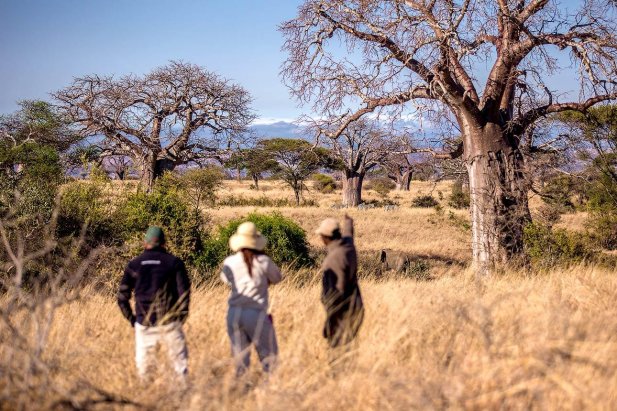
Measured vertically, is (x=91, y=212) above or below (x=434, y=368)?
above

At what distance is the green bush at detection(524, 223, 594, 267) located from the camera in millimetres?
11969

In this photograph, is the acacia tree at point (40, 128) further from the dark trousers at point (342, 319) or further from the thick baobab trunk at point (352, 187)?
the dark trousers at point (342, 319)

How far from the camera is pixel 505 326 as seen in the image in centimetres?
526

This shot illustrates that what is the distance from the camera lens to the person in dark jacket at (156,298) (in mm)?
4761

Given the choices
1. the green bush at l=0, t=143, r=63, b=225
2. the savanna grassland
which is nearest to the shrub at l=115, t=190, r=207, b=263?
the green bush at l=0, t=143, r=63, b=225

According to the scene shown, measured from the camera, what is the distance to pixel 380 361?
A: 413 cm

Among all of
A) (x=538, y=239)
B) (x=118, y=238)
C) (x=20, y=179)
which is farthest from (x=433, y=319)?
(x=20, y=179)

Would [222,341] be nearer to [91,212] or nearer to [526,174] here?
[526,174]

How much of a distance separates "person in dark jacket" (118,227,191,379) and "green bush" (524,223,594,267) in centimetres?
845

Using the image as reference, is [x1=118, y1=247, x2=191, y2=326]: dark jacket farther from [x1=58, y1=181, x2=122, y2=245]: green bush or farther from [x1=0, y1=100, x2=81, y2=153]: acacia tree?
[x1=0, y1=100, x2=81, y2=153]: acacia tree

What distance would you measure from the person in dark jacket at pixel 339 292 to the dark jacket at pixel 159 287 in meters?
1.09

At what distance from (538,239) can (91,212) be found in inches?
352

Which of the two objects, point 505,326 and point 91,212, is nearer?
point 505,326

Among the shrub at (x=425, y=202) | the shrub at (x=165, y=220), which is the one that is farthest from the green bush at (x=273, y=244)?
the shrub at (x=425, y=202)
